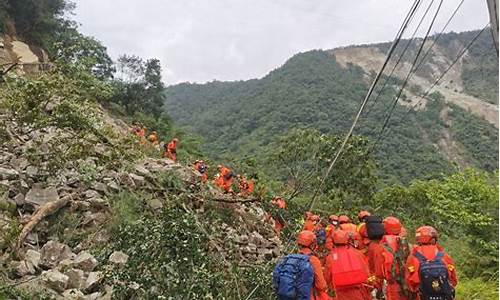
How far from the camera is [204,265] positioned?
233 inches

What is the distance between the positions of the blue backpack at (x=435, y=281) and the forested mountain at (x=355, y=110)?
34.8 metres

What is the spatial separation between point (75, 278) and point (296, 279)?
2956 mm

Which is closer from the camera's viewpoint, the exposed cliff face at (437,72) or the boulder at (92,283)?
the boulder at (92,283)

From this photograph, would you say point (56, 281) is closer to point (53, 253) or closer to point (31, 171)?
point (53, 253)

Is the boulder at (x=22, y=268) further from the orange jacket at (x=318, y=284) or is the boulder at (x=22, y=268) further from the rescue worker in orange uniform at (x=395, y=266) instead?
the rescue worker in orange uniform at (x=395, y=266)

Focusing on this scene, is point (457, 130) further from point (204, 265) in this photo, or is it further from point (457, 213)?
point (204, 265)

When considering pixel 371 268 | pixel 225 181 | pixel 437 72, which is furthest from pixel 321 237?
pixel 437 72

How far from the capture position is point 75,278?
6.43 m

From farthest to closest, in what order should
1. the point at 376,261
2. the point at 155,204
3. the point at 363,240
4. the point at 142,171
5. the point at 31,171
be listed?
the point at 142,171 < the point at 31,171 < the point at 155,204 < the point at 363,240 < the point at 376,261

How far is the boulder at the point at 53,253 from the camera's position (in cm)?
697

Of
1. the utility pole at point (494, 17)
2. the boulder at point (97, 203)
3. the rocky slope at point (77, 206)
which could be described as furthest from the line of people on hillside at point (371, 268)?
the boulder at point (97, 203)

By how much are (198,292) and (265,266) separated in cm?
180

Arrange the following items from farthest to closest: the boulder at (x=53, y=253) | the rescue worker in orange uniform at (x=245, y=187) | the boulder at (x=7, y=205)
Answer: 1. the rescue worker in orange uniform at (x=245, y=187)
2. the boulder at (x=7, y=205)
3. the boulder at (x=53, y=253)

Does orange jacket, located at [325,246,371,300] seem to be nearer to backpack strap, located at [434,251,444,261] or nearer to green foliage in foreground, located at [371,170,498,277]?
backpack strap, located at [434,251,444,261]
